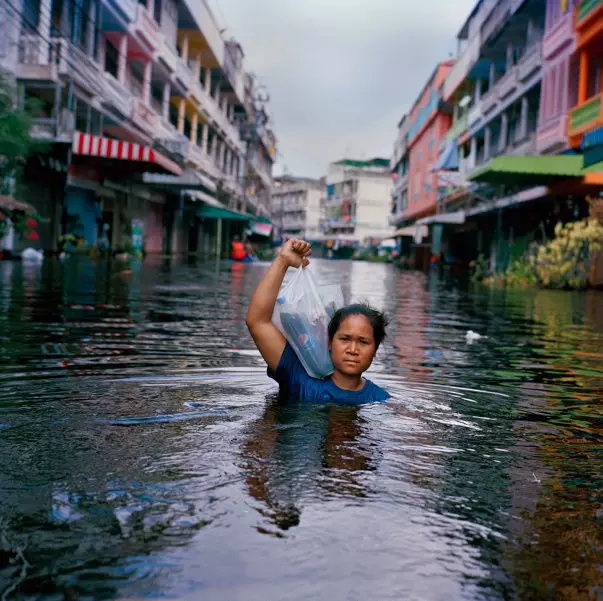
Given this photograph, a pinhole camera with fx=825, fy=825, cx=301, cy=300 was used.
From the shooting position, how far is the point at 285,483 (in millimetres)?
2459

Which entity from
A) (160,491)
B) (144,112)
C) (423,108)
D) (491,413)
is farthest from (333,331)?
(423,108)

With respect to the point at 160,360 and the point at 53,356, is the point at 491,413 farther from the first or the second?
the point at 53,356

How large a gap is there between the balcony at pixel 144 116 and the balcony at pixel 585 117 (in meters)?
14.7

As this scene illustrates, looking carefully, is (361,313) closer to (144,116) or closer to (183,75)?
(144,116)

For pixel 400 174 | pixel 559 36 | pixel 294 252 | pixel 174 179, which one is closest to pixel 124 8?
pixel 174 179

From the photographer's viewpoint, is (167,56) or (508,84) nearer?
(508,84)

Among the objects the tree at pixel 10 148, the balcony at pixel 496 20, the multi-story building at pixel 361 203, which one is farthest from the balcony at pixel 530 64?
the multi-story building at pixel 361 203

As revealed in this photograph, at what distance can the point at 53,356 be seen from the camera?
536 cm

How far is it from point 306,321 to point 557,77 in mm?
22286

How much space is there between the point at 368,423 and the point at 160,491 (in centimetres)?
130

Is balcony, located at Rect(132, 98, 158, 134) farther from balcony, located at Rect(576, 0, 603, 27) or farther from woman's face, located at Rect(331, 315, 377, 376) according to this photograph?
woman's face, located at Rect(331, 315, 377, 376)

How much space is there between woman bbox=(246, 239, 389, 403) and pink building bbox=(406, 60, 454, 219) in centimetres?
4056

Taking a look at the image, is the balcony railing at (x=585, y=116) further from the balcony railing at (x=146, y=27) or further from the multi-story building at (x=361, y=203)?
the multi-story building at (x=361, y=203)

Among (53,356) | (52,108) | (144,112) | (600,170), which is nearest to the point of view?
(53,356)
